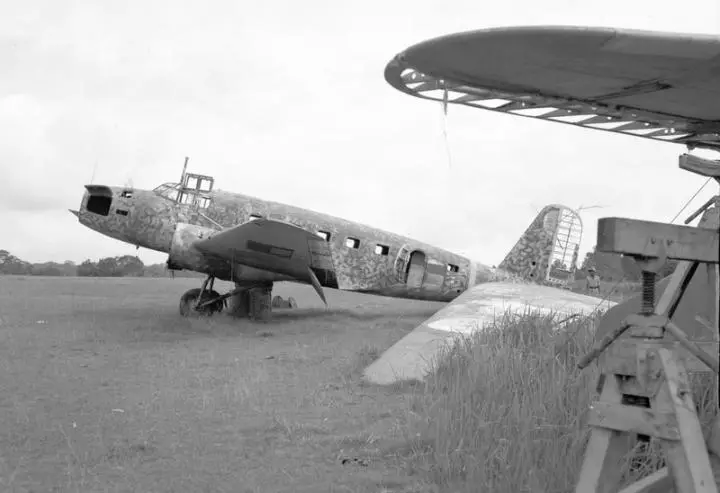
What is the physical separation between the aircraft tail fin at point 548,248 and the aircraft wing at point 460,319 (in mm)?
→ 5025

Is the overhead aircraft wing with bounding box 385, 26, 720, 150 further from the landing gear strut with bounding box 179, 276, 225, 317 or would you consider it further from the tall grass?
the landing gear strut with bounding box 179, 276, 225, 317

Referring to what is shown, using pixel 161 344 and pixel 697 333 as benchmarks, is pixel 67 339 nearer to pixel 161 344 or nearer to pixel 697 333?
pixel 161 344

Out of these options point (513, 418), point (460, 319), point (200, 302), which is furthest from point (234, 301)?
point (513, 418)

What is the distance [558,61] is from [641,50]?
0.34 m

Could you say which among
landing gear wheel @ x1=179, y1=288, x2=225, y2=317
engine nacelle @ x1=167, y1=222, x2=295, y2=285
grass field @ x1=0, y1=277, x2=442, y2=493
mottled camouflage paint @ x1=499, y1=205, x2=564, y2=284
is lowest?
grass field @ x1=0, y1=277, x2=442, y2=493

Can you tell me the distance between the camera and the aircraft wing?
6.86 m

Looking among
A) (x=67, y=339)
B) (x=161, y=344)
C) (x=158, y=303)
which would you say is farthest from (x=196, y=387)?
(x=158, y=303)

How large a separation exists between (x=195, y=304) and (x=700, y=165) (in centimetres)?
1190

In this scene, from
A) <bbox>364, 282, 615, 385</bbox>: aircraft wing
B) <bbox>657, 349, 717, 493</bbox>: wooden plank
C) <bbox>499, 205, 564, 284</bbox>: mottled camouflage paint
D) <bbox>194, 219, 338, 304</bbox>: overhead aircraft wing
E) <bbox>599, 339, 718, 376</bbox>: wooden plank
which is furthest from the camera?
<bbox>499, 205, 564, 284</bbox>: mottled camouflage paint

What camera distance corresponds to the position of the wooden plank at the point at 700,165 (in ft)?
9.13

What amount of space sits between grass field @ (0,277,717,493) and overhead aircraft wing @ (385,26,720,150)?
1.97 metres

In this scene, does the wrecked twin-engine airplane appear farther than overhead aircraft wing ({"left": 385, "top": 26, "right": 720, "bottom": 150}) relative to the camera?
Yes

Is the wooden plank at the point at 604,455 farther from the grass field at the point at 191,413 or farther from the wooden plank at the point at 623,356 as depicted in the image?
the grass field at the point at 191,413

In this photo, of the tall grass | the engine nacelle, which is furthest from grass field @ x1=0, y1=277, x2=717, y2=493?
the engine nacelle
